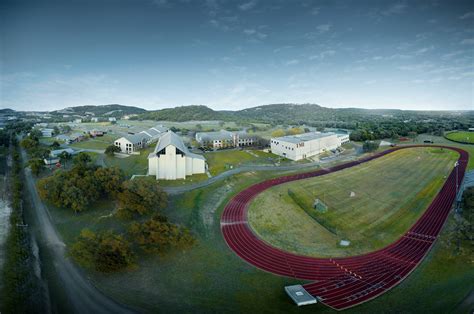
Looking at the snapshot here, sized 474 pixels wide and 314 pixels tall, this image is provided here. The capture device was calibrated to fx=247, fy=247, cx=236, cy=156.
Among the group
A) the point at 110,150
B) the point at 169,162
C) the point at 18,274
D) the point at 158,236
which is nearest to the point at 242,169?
the point at 169,162

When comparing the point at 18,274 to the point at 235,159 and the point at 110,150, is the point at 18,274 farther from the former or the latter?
the point at 110,150

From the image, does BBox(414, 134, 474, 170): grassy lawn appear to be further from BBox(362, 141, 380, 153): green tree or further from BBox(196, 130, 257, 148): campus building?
BBox(196, 130, 257, 148): campus building

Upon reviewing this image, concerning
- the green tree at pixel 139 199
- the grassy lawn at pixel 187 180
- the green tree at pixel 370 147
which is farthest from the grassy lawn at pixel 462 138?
the green tree at pixel 139 199

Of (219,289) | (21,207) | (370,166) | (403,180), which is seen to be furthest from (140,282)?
(370,166)

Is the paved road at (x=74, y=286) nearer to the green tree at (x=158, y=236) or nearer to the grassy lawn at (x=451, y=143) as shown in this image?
the green tree at (x=158, y=236)

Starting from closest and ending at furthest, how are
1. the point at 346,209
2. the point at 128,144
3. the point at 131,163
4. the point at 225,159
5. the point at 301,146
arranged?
the point at 346,209 → the point at 131,163 → the point at 225,159 → the point at 301,146 → the point at 128,144

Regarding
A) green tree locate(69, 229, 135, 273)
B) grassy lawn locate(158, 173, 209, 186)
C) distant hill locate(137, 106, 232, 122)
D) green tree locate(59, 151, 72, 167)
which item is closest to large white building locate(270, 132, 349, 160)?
grassy lawn locate(158, 173, 209, 186)
